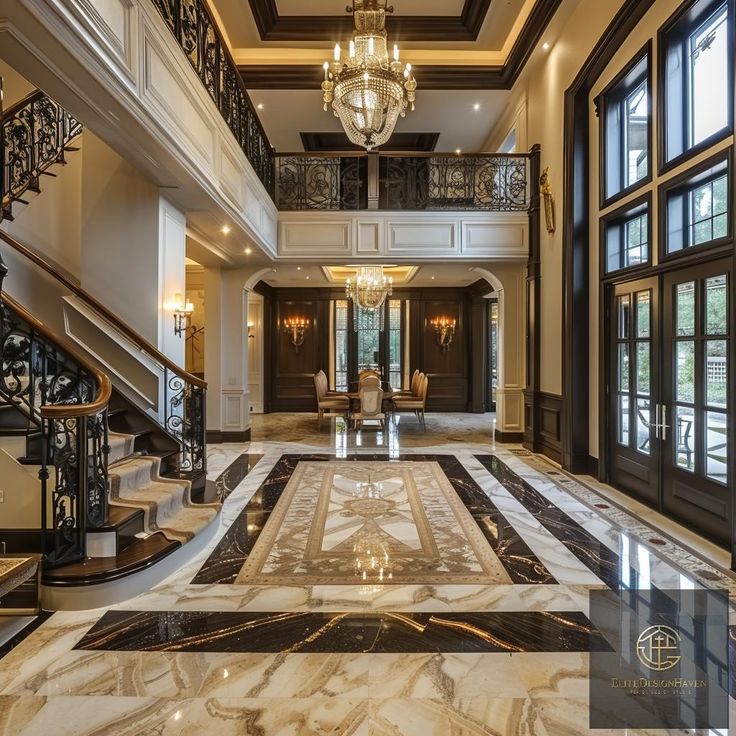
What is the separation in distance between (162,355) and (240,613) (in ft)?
8.06

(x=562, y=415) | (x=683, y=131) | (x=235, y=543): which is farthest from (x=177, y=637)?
(x=683, y=131)

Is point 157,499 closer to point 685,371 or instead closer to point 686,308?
point 685,371

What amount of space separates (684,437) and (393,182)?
5.33 metres

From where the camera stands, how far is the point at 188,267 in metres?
9.93

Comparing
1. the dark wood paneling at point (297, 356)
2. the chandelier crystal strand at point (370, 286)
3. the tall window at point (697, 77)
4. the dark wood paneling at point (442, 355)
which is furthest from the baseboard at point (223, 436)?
the tall window at point (697, 77)

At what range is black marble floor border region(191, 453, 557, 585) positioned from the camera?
2.89 metres

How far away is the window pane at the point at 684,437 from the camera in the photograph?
11.9 feet

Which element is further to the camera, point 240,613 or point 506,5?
point 506,5

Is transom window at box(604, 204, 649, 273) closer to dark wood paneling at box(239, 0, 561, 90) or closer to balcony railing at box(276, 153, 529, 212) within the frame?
balcony railing at box(276, 153, 529, 212)

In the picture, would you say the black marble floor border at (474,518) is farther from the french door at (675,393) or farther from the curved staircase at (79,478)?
the french door at (675,393)

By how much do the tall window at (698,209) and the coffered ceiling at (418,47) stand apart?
10.4 ft

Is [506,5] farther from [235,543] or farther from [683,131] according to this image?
[235,543]

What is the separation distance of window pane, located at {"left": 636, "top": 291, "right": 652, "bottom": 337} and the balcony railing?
3009 millimetres

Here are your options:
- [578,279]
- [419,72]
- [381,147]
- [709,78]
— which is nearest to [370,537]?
[578,279]
